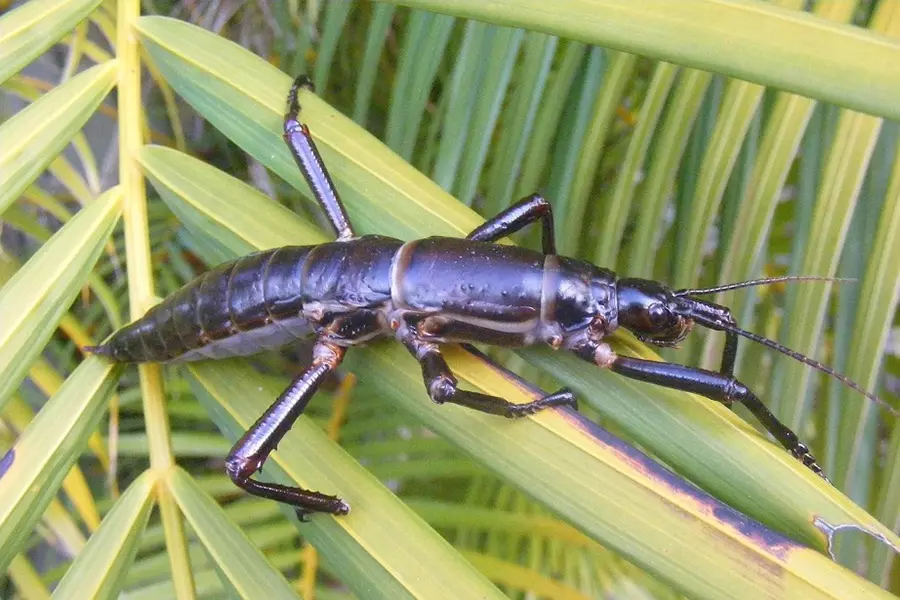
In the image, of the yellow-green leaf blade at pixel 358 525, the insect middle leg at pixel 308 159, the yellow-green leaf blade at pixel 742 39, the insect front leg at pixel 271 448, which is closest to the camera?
the yellow-green leaf blade at pixel 742 39

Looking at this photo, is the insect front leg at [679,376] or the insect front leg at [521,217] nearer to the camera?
the insect front leg at [679,376]

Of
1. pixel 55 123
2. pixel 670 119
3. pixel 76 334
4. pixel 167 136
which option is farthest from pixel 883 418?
pixel 167 136

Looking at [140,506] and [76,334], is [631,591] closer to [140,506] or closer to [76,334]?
[140,506]

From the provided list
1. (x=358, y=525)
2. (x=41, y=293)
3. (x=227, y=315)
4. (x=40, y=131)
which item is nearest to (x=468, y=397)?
(x=358, y=525)

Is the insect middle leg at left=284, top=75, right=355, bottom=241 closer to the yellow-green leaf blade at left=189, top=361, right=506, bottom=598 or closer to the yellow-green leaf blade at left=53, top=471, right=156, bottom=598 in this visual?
the yellow-green leaf blade at left=189, top=361, right=506, bottom=598

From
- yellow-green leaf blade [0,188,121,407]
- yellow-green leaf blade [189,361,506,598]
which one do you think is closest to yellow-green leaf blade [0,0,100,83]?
yellow-green leaf blade [0,188,121,407]

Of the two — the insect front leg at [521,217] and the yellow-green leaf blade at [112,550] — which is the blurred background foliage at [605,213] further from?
the yellow-green leaf blade at [112,550]

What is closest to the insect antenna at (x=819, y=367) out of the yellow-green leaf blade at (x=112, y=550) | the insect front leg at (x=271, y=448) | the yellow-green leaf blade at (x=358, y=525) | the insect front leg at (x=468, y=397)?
the insect front leg at (x=468, y=397)
